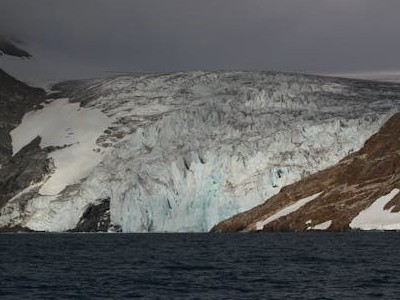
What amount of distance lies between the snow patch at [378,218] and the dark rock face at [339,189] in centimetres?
285

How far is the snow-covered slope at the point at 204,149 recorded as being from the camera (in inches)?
5630

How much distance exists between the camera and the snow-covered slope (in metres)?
143

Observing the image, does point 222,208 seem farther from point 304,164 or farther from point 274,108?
point 274,108

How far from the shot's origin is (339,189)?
137375mm

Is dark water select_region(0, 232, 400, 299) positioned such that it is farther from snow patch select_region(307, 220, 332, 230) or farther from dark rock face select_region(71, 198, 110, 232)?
dark rock face select_region(71, 198, 110, 232)

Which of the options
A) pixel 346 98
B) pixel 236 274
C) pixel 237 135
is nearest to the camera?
pixel 236 274

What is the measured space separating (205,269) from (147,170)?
282 ft

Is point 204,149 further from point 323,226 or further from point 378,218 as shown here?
point 378,218

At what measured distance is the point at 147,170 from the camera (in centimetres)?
14612

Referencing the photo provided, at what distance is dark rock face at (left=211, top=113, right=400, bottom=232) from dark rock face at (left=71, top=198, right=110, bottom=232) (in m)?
26.5

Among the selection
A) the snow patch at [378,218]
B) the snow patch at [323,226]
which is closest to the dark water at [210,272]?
the snow patch at [378,218]

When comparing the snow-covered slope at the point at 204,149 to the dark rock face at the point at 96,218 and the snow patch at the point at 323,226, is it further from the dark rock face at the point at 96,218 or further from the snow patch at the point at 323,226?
the snow patch at the point at 323,226

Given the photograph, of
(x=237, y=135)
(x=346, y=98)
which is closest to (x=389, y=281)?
(x=237, y=135)

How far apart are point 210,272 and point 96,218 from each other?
102030 millimetres
